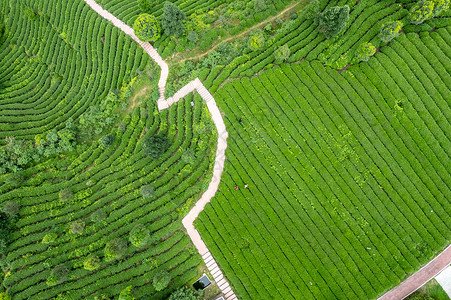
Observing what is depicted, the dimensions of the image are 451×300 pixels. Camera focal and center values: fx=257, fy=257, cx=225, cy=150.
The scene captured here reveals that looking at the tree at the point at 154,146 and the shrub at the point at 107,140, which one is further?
the shrub at the point at 107,140

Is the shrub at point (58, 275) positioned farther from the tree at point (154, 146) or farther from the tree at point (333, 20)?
the tree at point (333, 20)

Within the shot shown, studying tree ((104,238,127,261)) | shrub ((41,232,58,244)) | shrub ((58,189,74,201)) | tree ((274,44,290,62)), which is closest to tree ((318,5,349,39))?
tree ((274,44,290,62))

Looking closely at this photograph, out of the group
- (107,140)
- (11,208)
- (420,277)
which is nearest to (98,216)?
(107,140)

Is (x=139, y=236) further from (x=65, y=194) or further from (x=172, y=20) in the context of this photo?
(x=172, y=20)

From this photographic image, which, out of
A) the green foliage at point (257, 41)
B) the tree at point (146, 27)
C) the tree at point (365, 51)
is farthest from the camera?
the tree at point (146, 27)

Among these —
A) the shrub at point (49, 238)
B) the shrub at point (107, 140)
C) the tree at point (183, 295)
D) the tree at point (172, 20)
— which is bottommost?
the tree at point (183, 295)

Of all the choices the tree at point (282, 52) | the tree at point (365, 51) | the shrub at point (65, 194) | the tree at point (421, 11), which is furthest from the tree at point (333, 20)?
the shrub at point (65, 194)

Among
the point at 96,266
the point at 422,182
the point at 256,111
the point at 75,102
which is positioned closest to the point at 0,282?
the point at 96,266
